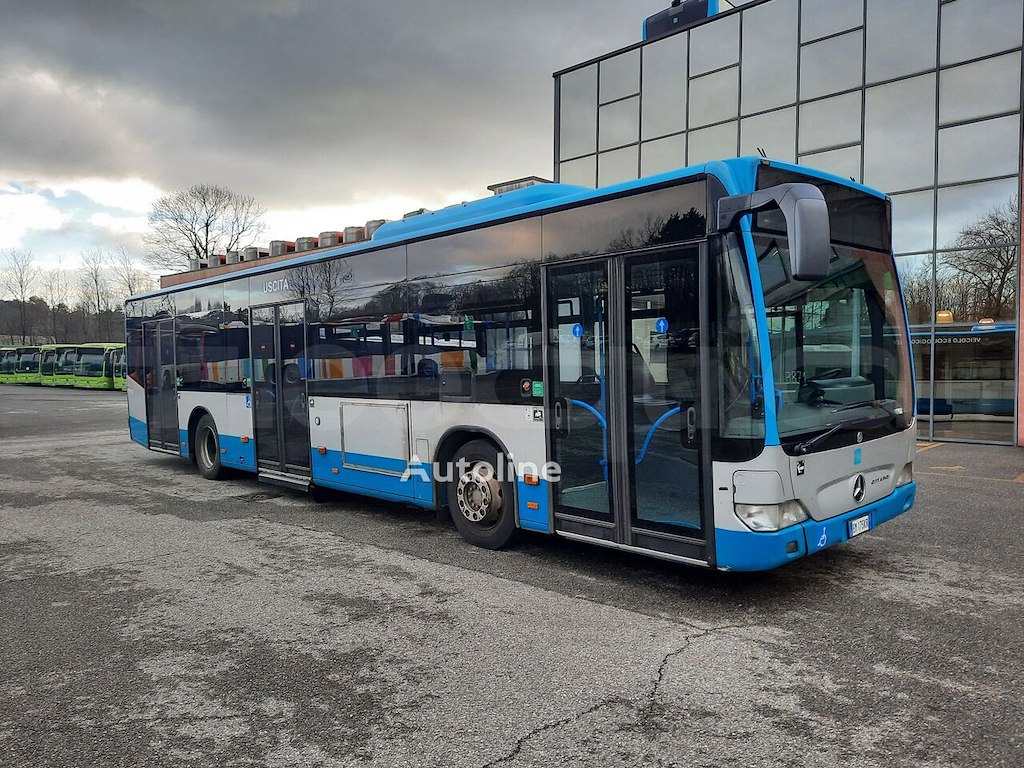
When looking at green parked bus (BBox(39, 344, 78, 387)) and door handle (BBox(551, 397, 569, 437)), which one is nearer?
door handle (BBox(551, 397, 569, 437))

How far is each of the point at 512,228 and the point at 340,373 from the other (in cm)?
297

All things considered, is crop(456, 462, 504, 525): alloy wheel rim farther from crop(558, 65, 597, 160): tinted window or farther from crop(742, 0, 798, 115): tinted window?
crop(558, 65, 597, 160): tinted window

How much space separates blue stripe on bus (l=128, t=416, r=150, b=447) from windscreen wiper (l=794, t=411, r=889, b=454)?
11303mm

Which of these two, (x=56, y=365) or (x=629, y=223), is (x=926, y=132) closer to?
(x=629, y=223)

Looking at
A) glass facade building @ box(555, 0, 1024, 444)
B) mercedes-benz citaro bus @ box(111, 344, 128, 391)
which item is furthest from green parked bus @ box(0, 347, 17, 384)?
glass facade building @ box(555, 0, 1024, 444)

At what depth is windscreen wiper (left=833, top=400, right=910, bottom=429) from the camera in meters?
5.13

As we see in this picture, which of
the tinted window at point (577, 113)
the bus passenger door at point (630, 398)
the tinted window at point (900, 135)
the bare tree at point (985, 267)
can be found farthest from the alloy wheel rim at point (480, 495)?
the tinted window at point (577, 113)

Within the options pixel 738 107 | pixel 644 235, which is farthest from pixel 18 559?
pixel 738 107

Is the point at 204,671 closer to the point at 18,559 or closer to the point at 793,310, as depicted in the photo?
the point at 18,559

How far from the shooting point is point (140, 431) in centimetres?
1284

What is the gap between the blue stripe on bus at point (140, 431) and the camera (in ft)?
41.3

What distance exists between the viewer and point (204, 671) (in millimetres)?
4094

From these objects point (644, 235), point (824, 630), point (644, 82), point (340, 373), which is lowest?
point (824, 630)

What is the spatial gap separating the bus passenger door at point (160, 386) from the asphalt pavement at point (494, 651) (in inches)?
170
